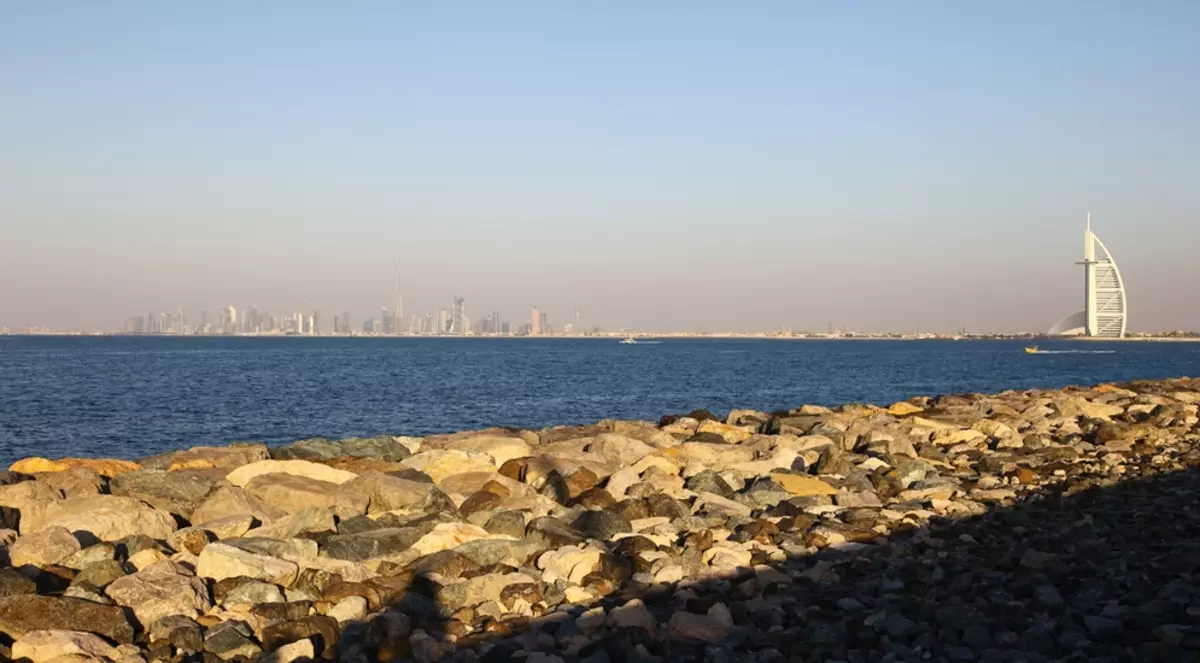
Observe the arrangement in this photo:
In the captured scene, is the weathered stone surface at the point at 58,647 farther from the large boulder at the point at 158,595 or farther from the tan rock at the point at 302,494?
the tan rock at the point at 302,494

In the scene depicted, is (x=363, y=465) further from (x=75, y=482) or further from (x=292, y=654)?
(x=292, y=654)

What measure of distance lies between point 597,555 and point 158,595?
323cm

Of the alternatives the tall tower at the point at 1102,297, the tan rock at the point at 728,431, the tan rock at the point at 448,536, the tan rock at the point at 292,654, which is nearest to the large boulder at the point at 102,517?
the tan rock at the point at 448,536

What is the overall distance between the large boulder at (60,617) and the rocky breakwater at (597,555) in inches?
0.6

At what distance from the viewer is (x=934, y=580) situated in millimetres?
8453

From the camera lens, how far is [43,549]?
27.1 ft

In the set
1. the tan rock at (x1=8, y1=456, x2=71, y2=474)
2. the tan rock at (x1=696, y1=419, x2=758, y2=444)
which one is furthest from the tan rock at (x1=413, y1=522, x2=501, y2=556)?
the tan rock at (x1=696, y1=419, x2=758, y2=444)

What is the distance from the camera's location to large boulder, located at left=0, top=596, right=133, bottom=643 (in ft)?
22.3

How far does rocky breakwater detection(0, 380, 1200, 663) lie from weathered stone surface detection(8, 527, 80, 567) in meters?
0.02

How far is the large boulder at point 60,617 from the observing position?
22.3ft

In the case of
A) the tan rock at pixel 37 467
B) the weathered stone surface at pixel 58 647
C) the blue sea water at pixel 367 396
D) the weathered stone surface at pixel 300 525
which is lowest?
the blue sea water at pixel 367 396

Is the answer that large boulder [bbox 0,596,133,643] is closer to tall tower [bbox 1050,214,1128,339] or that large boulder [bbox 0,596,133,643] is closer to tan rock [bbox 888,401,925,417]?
tan rock [bbox 888,401,925,417]

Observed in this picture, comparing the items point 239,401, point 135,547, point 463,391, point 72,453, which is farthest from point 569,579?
point 463,391

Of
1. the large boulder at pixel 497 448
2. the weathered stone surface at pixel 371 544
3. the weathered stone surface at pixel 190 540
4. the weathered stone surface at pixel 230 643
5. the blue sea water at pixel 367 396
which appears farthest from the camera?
the blue sea water at pixel 367 396
